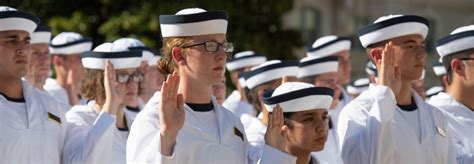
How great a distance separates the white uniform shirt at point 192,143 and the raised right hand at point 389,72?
0.92 m

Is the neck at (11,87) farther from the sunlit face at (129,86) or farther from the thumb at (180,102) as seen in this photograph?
the thumb at (180,102)

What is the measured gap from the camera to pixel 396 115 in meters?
8.02

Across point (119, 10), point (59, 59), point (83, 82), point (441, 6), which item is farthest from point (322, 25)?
point (83, 82)

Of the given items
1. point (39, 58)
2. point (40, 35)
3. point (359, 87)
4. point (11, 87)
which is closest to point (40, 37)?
point (40, 35)

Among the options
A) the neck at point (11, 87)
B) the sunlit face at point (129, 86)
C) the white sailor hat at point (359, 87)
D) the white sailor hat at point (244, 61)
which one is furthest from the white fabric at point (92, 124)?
the white sailor hat at point (359, 87)

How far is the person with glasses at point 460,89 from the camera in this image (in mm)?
8711

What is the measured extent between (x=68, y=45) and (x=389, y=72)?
16.8ft

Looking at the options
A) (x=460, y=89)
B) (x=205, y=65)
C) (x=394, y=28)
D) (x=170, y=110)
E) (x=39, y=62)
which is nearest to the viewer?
(x=170, y=110)

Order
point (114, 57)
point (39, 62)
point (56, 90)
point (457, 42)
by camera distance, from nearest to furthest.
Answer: point (457, 42) → point (114, 57) → point (39, 62) → point (56, 90)

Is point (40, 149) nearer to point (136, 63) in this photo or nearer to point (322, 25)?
point (136, 63)

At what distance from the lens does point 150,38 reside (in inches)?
856

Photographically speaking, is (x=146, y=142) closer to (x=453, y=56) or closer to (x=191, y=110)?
(x=191, y=110)

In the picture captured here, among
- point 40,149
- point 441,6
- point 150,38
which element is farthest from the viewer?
point 441,6

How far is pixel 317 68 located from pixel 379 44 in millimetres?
3181
